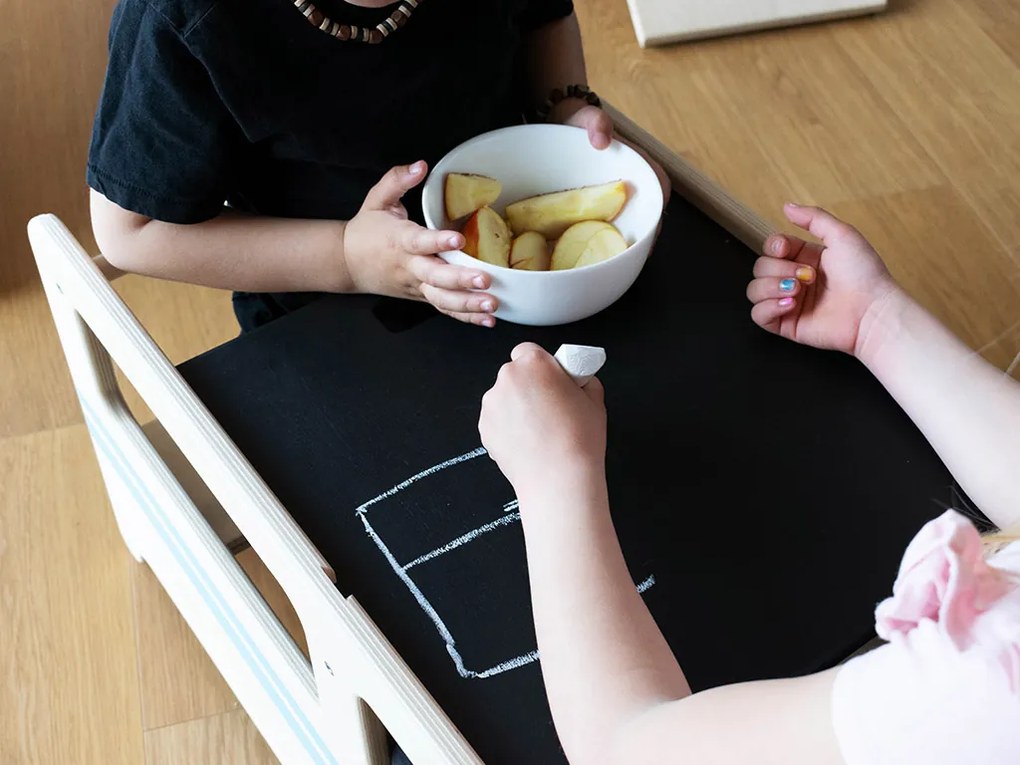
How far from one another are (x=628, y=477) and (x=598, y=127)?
0.88 feet

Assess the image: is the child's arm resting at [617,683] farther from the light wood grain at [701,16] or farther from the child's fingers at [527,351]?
the light wood grain at [701,16]

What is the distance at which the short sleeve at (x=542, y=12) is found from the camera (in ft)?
2.90

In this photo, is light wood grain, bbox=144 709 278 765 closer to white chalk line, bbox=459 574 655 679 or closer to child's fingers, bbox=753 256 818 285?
white chalk line, bbox=459 574 655 679

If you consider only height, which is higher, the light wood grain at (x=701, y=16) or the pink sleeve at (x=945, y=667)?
the pink sleeve at (x=945, y=667)

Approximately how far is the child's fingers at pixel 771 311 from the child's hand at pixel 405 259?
0.18 metres

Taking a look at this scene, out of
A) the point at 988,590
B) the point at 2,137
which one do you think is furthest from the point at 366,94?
the point at 2,137

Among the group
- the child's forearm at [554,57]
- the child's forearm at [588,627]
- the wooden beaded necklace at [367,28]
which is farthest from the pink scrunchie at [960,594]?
the child's forearm at [554,57]

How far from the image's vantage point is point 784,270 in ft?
2.40

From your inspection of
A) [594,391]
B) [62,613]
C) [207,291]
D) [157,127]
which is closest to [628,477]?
[594,391]

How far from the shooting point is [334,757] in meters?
0.74

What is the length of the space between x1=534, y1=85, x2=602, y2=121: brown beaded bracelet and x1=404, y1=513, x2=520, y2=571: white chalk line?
0.38 metres

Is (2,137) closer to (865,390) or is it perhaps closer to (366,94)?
(366,94)

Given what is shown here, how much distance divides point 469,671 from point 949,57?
57.9 inches

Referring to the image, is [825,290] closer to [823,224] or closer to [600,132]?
[823,224]
